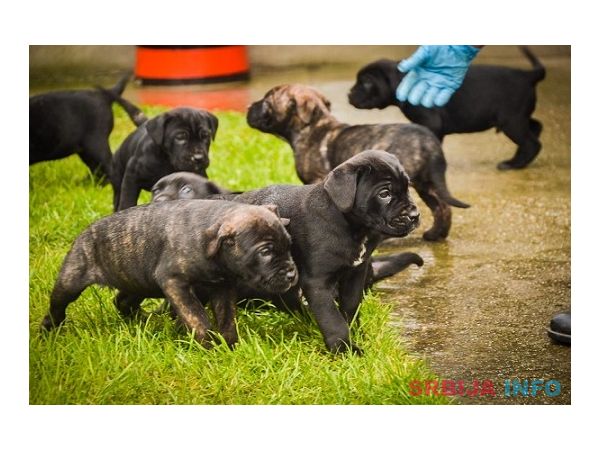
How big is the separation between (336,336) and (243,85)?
3.48 meters

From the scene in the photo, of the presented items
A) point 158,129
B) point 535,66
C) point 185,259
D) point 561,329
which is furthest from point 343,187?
point 535,66

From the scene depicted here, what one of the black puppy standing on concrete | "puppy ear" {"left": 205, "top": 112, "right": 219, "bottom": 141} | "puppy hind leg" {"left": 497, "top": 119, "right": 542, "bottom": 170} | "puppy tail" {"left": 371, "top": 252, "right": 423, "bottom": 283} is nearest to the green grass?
the black puppy standing on concrete

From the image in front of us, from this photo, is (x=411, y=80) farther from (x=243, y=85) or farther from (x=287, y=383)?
(x=287, y=383)

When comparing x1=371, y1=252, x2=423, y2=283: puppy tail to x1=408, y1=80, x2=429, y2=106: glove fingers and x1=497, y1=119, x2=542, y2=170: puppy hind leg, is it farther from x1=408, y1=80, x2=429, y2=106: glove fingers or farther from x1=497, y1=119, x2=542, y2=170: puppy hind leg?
x1=497, y1=119, x2=542, y2=170: puppy hind leg

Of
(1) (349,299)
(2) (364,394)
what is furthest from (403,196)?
(2) (364,394)

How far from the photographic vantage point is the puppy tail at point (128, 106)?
19.2 feet

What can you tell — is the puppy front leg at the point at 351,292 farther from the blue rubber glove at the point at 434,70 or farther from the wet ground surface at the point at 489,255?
the blue rubber glove at the point at 434,70

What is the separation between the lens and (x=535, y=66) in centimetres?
618

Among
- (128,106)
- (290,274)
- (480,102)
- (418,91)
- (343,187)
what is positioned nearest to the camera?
(290,274)

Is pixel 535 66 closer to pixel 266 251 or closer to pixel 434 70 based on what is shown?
pixel 434 70

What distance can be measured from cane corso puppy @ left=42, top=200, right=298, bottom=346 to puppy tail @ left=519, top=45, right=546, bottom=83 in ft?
9.39

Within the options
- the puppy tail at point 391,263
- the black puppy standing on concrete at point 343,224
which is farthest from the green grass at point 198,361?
the puppy tail at point 391,263

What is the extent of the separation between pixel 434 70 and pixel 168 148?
1.50 meters

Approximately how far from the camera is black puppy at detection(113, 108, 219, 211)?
16.4ft
